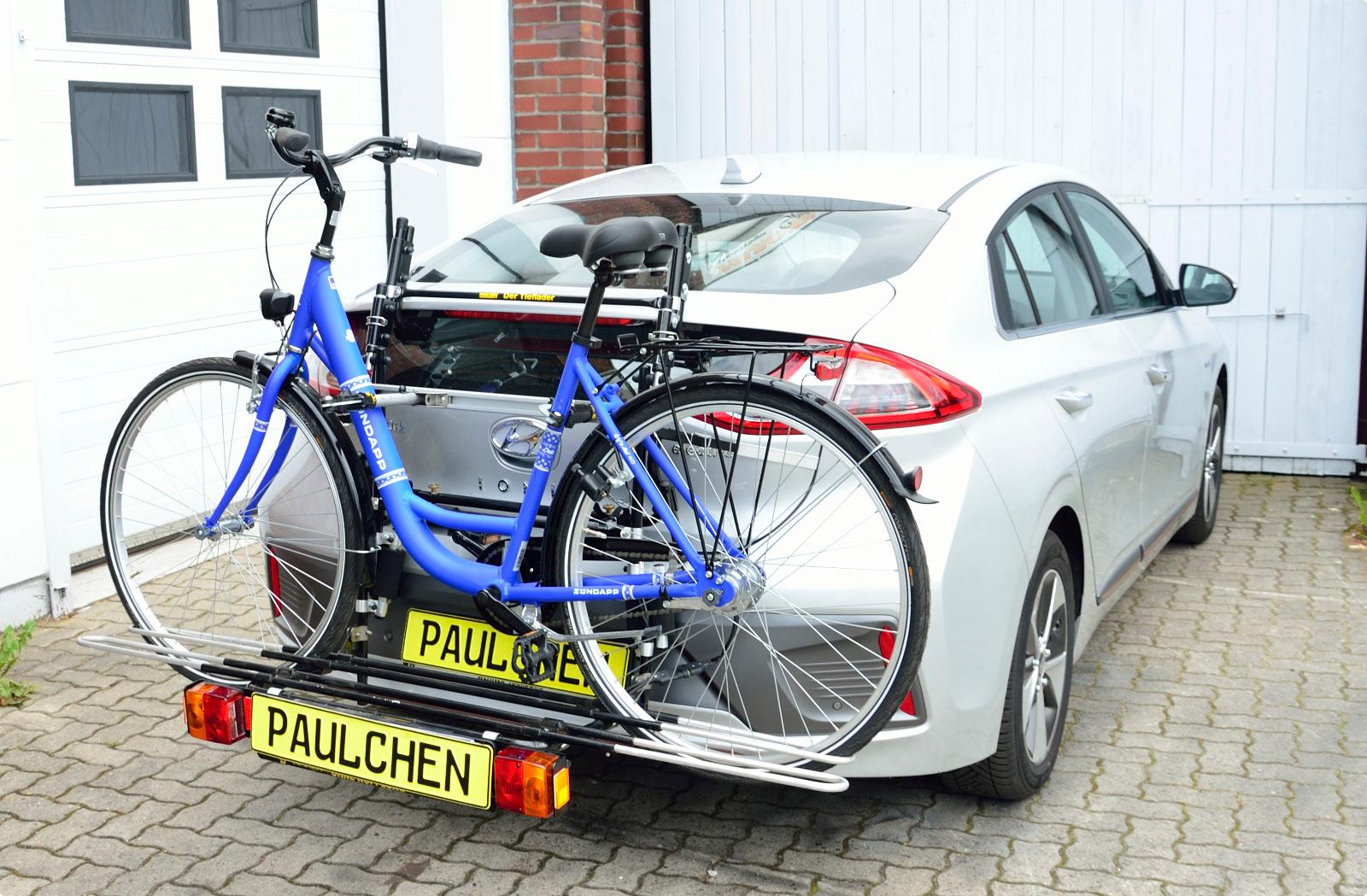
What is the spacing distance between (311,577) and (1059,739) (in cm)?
198

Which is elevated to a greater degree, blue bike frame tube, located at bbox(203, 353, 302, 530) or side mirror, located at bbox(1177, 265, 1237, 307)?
side mirror, located at bbox(1177, 265, 1237, 307)

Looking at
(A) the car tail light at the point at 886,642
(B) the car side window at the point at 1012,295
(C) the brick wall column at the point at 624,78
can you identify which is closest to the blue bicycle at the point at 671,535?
(A) the car tail light at the point at 886,642

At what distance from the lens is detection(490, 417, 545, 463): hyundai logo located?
337cm

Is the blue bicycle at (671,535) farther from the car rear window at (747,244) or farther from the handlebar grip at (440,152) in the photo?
the car rear window at (747,244)

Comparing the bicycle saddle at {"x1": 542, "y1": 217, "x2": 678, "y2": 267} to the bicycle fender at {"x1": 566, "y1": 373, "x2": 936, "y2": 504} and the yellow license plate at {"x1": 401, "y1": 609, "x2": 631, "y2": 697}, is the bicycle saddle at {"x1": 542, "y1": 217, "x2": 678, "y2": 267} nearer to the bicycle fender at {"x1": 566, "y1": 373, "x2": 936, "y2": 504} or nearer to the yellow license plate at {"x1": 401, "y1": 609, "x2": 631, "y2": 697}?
the bicycle fender at {"x1": 566, "y1": 373, "x2": 936, "y2": 504}

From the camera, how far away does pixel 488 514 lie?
3.44 m

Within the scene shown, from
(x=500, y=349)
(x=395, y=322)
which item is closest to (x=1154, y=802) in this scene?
(x=500, y=349)

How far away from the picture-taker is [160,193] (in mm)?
5992

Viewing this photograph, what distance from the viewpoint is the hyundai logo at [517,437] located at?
3373 mm

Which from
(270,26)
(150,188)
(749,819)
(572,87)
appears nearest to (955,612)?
(749,819)

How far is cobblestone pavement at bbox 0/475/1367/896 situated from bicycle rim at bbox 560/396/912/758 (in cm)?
48

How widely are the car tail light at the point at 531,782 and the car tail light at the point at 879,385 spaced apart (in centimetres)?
97

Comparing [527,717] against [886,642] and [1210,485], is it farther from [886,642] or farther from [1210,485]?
[1210,485]

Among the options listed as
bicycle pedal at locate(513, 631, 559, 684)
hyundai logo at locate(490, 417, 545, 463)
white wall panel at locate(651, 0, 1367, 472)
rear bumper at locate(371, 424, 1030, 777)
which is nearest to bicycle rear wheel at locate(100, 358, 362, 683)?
hyundai logo at locate(490, 417, 545, 463)
